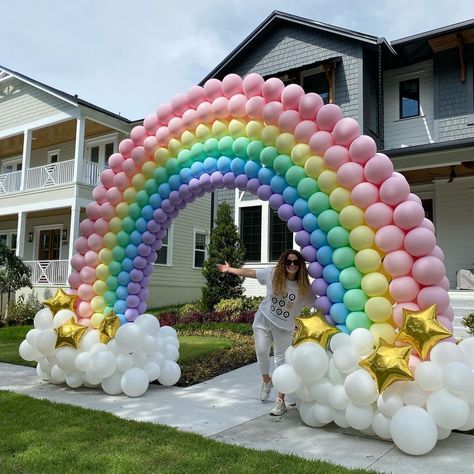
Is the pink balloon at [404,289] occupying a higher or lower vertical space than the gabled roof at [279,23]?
lower

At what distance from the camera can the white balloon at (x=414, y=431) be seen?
150 inches

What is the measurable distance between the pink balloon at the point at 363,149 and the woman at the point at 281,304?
3.80 ft

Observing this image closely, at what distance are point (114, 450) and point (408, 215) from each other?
10.4 feet

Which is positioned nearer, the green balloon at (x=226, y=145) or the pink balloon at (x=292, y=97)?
the pink balloon at (x=292, y=97)

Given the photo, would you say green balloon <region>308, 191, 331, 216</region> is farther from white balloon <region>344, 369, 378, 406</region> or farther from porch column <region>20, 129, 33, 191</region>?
porch column <region>20, 129, 33, 191</region>

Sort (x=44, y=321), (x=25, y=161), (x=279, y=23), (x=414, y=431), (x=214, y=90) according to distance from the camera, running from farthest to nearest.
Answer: (x=25, y=161) < (x=279, y=23) < (x=44, y=321) < (x=214, y=90) < (x=414, y=431)

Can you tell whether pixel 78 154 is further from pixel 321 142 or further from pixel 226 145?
pixel 321 142

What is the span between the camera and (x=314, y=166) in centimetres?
497

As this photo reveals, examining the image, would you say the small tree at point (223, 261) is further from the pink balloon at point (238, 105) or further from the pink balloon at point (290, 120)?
the pink balloon at point (290, 120)

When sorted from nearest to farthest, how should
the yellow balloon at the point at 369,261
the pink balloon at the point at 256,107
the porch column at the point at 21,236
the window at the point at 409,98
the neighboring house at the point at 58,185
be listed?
the yellow balloon at the point at 369,261, the pink balloon at the point at 256,107, the window at the point at 409,98, the neighboring house at the point at 58,185, the porch column at the point at 21,236

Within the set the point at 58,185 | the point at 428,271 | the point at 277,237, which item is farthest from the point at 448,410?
the point at 58,185

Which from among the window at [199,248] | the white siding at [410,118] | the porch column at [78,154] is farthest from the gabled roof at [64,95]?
the white siding at [410,118]

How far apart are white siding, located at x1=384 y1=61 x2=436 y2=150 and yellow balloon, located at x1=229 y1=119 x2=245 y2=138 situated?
9.41 m

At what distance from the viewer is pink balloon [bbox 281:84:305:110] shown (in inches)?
204
